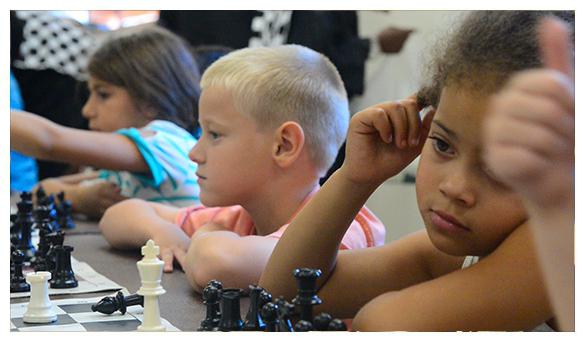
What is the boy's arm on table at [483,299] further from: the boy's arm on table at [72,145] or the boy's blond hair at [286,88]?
the boy's arm on table at [72,145]

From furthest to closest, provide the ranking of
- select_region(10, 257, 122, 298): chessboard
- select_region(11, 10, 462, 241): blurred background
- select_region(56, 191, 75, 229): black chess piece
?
select_region(11, 10, 462, 241): blurred background → select_region(56, 191, 75, 229): black chess piece → select_region(10, 257, 122, 298): chessboard

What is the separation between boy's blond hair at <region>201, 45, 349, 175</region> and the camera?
1.34 meters

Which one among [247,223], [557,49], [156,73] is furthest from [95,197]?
[557,49]

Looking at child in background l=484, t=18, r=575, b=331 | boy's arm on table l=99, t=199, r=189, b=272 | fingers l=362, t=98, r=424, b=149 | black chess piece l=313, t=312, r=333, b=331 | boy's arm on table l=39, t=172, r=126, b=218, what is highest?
child in background l=484, t=18, r=575, b=331

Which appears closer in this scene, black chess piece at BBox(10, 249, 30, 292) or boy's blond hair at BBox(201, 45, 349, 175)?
black chess piece at BBox(10, 249, 30, 292)

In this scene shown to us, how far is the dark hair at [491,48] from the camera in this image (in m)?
0.81

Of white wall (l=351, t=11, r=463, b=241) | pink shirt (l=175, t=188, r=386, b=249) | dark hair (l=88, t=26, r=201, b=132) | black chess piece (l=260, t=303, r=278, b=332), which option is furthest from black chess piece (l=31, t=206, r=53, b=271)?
white wall (l=351, t=11, r=463, b=241)

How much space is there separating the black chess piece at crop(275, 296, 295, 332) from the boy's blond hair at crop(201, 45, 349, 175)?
20.9 inches

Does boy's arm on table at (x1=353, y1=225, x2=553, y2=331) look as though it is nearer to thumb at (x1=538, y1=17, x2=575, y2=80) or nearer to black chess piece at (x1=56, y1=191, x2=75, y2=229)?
thumb at (x1=538, y1=17, x2=575, y2=80)

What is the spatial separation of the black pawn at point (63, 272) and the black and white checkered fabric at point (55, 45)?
1.95 metres

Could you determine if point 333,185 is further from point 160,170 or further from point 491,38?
point 160,170

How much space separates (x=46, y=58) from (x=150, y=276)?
243 centimetres

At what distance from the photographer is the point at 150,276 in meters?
0.96

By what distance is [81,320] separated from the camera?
988 millimetres
